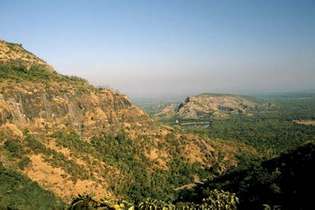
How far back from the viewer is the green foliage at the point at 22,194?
Answer: 76.8 metres

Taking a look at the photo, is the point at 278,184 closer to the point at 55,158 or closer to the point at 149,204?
the point at 149,204

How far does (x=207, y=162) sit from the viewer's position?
150 metres

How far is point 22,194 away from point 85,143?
44505 mm

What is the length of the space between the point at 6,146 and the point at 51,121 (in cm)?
2219

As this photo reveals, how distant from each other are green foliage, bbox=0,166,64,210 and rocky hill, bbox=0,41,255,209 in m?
1.38

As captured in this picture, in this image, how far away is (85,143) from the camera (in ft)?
416

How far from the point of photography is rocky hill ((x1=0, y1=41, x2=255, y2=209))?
103438mm

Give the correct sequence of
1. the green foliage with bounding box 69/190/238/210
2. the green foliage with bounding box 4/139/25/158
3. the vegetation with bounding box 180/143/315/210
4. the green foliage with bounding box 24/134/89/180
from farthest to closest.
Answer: the green foliage with bounding box 24/134/89/180 < the green foliage with bounding box 4/139/25/158 < the vegetation with bounding box 180/143/315/210 < the green foliage with bounding box 69/190/238/210

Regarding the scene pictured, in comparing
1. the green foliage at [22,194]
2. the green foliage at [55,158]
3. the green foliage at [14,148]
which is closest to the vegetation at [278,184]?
the green foliage at [55,158]

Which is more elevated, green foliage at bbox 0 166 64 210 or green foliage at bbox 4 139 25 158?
green foliage at bbox 4 139 25 158

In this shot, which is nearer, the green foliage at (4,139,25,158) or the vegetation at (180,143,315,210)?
the vegetation at (180,143,315,210)

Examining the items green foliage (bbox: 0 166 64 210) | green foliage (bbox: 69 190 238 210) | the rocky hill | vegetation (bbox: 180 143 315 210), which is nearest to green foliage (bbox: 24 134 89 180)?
the rocky hill

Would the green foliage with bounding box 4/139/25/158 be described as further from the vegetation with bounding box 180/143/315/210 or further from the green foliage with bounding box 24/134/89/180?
the vegetation with bounding box 180/143/315/210

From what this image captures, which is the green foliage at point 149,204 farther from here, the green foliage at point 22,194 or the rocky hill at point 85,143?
the rocky hill at point 85,143
